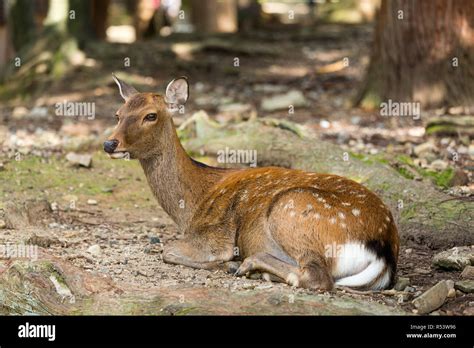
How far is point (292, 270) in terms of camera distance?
19.2 feet

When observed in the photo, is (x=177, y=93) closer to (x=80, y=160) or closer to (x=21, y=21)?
(x=80, y=160)

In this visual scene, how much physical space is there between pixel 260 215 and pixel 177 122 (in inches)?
174

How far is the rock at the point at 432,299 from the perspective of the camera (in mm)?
5465

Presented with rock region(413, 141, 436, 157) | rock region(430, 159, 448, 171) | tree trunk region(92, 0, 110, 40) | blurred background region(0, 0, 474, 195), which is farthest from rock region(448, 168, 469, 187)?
tree trunk region(92, 0, 110, 40)

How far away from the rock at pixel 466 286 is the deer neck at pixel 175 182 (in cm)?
188

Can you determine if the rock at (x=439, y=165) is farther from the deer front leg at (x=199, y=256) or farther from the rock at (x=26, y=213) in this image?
the rock at (x=26, y=213)

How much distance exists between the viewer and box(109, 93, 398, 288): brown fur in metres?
5.82

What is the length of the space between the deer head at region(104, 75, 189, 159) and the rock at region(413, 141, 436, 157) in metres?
3.23

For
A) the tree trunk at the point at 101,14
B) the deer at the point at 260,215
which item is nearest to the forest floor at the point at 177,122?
the deer at the point at 260,215

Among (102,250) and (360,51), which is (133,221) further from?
(360,51)

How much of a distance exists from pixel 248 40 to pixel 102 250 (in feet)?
38.0

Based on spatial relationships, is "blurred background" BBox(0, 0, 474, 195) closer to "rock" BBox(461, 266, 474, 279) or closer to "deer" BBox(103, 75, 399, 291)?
"rock" BBox(461, 266, 474, 279)

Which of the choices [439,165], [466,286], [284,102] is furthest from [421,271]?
[284,102]

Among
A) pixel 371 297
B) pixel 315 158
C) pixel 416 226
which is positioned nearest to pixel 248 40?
pixel 315 158
